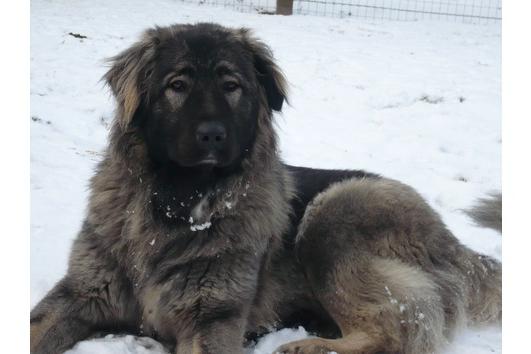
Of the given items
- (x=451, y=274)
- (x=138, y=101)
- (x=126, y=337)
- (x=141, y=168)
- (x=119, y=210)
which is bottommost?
(x=126, y=337)

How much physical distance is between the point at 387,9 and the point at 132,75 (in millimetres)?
12456

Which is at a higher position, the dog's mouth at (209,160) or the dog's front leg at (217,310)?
the dog's mouth at (209,160)

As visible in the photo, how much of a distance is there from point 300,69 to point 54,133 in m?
4.60

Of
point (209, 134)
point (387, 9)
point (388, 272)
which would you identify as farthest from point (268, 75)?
point (387, 9)

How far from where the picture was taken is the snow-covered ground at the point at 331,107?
5.18m

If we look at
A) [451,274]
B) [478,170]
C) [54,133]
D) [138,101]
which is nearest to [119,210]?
[138,101]

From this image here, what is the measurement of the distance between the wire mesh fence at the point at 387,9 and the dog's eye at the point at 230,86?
1065cm

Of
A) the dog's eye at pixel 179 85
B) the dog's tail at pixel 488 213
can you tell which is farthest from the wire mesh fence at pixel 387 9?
the dog's eye at pixel 179 85

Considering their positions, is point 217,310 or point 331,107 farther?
point 331,107

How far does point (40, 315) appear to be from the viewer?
10.9 ft

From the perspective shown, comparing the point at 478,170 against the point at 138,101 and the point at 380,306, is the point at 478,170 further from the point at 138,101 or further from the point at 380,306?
the point at 138,101

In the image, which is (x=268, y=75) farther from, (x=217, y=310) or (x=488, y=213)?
(x=488, y=213)

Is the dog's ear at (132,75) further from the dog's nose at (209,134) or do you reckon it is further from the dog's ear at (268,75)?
the dog's ear at (268,75)

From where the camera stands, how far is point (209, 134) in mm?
3252
